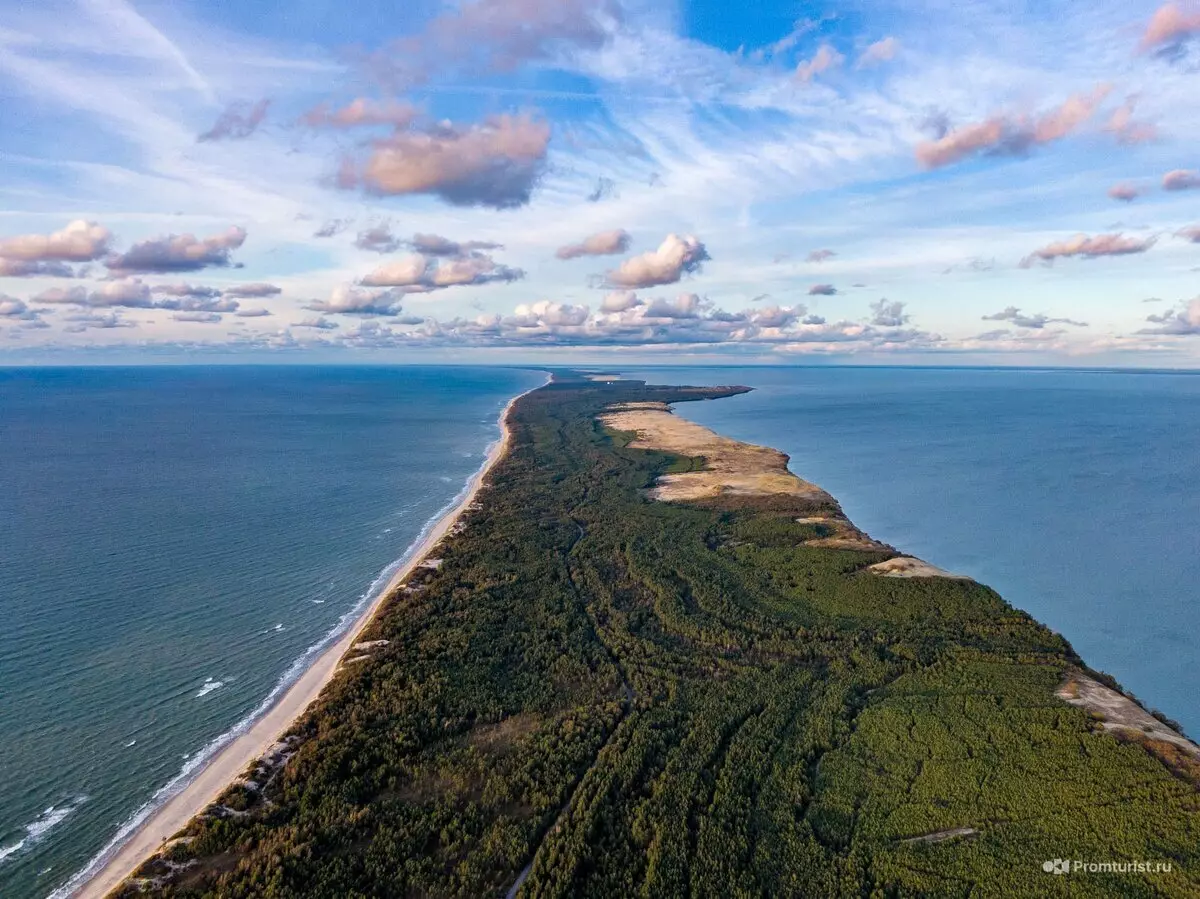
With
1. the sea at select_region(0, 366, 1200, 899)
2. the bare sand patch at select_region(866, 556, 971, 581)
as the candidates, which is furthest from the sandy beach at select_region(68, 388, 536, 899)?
the bare sand patch at select_region(866, 556, 971, 581)

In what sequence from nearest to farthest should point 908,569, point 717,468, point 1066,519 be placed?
1. point 908,569
2. point 1066,519
3. point 717,468

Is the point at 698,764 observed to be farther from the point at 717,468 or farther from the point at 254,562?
the point at 717,468

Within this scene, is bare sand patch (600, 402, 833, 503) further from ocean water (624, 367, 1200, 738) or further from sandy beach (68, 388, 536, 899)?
sandy beach (68, 388, 536, 899)

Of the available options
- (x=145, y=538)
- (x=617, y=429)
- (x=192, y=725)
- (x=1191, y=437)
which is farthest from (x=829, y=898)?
(x=1191, y=437)

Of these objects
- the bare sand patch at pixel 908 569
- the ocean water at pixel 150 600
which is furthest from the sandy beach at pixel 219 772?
the bare sand patch at pixel 908 569

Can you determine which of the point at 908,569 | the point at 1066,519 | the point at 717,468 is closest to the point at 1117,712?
the point at 908,569

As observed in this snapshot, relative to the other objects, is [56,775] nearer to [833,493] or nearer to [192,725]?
[192,725]

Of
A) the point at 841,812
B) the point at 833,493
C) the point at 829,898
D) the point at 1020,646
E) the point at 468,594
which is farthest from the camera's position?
the point at 833,493
